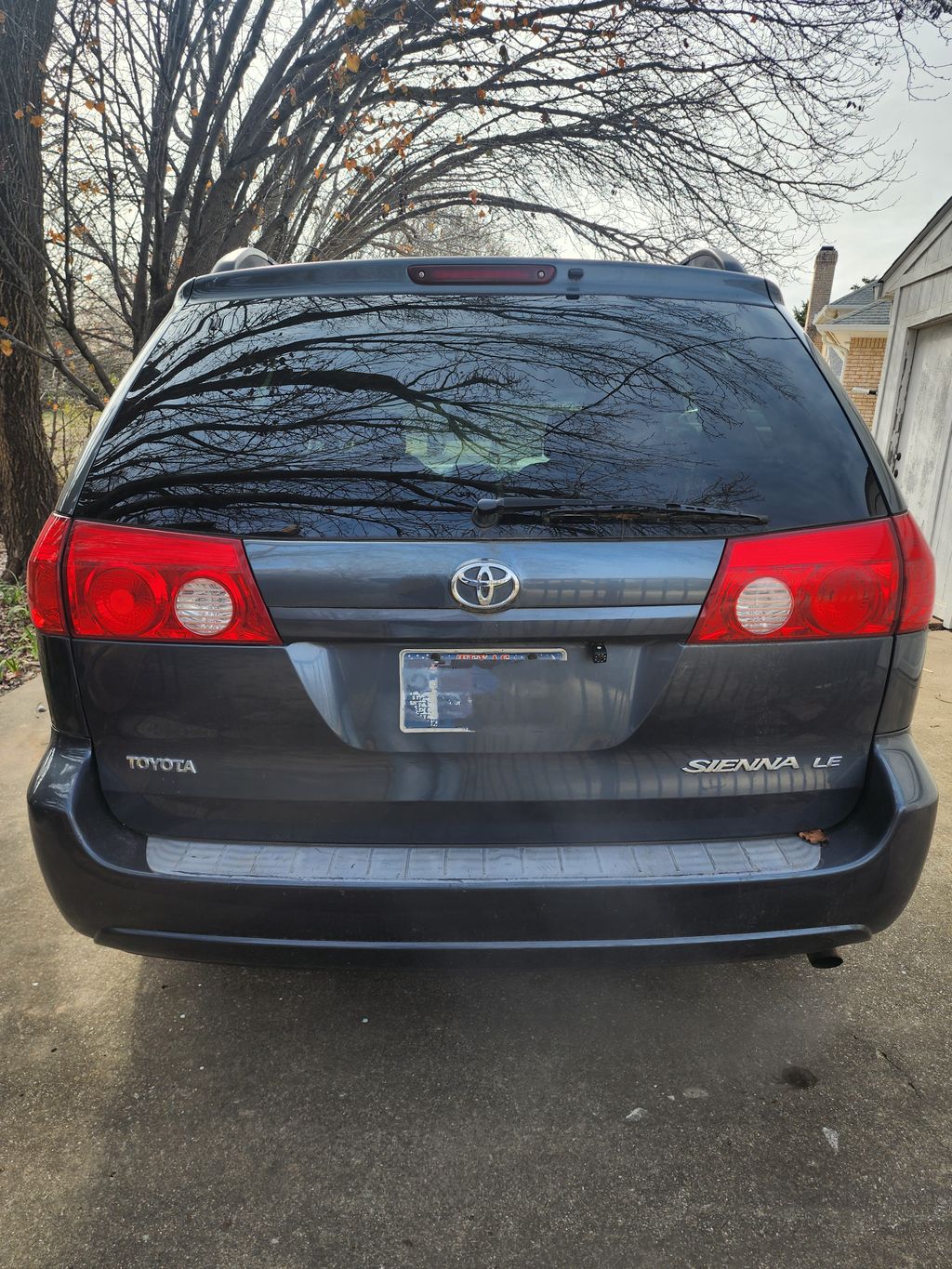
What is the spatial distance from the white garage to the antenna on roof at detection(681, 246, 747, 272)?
5343mm

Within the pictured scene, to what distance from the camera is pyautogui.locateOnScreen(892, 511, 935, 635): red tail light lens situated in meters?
1.76

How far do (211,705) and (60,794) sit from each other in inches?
15.3

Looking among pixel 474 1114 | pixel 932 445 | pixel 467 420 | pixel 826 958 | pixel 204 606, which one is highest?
pixel 467 420

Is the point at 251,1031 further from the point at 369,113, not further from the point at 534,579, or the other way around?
the point at 369,113

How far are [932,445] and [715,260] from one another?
5986mm

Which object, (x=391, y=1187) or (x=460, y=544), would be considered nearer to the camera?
(x=460, y=544)

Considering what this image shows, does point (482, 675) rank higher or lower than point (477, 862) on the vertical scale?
higher

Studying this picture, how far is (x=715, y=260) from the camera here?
257 cm

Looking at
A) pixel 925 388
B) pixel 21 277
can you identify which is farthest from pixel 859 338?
pixel 21 277

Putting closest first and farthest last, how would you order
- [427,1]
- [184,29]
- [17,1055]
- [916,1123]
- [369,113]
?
[916,1123], [17,1055], [184,29], [427,1], [369,113]

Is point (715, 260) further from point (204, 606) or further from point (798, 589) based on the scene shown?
point (204, 606)

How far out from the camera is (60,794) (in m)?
1.78

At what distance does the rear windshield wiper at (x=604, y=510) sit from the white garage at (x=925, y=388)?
6172 mm

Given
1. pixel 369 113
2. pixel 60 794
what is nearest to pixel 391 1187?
pixel 60 794
